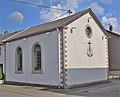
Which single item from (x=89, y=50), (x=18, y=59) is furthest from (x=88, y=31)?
(x=18, y=59)

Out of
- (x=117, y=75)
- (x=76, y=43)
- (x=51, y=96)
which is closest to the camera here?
(x=51, y=96)

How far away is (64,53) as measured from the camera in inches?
661

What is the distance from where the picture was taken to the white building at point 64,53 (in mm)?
17000

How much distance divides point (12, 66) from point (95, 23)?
8.69 m

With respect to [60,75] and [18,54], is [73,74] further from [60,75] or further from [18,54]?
[18,54]

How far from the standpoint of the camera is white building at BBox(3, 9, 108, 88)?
17000mm

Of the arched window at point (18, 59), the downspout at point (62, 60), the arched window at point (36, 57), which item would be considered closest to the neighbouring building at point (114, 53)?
the arched window at point (36, 57)

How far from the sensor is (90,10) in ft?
63.7

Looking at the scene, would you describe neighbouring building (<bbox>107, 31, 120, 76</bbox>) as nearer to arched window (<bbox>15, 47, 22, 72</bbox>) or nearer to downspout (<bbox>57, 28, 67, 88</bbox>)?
arched window (<bbox>15, 47, 22, 72</bbox>)

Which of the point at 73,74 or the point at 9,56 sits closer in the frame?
the point at 73,74

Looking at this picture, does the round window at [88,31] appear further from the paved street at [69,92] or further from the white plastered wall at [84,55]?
the paved street at [69,92]

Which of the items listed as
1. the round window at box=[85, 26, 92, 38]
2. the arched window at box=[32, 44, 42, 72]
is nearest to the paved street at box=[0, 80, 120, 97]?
the arched window at box=[32, 44, 42, 72]

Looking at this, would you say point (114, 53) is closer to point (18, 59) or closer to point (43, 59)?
point (43, 59)

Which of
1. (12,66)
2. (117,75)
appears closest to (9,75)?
(12,66)
